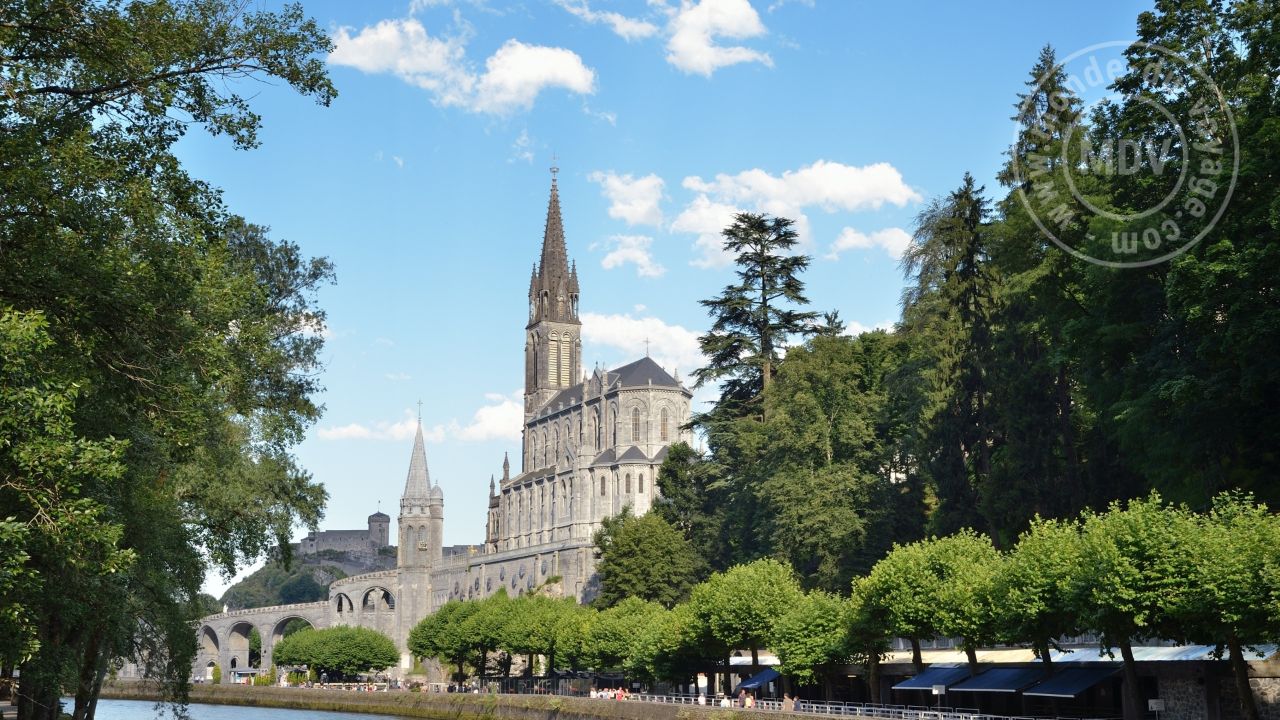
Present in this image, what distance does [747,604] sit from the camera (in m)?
45.0

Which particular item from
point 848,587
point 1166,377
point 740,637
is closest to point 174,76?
point 1166,377

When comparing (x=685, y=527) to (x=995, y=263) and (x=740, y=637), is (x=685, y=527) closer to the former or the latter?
(x=740, y=637)

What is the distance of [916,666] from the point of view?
1528 inches

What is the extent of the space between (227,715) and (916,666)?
5131 cm

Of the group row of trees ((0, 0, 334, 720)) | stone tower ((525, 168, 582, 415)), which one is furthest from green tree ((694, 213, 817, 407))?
stone tower ((525, 168, 582, 415))

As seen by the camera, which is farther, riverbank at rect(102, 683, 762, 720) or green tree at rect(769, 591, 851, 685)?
riverbank at rect(102, 683, 762, 720)

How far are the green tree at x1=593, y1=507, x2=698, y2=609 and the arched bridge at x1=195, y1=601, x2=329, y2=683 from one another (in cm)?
7294

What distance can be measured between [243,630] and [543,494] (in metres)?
42.1

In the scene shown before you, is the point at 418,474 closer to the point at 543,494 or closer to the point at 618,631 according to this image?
the point at 543,494

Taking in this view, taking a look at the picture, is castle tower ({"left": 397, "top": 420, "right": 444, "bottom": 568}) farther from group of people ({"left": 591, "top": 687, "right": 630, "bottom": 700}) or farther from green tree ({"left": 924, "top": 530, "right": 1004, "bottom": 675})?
green tree ({"left": 924, "top": 530, "right": 1004, "bottom": 675})

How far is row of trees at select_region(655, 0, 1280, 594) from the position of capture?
90.8ft

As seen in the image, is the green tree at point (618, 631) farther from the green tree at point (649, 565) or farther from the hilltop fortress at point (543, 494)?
the hilltop fortress at point (543, 494)

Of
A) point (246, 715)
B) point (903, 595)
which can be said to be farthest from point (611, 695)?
point (246, 715)

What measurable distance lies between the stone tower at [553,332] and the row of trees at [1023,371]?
69.2 metres
